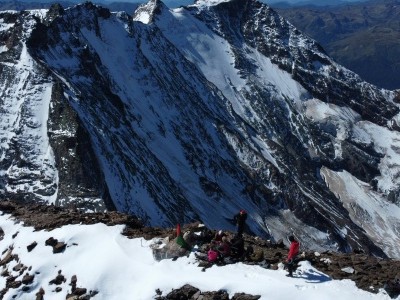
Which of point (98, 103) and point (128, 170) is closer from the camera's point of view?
point (128, 170)

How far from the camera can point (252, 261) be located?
111 ft

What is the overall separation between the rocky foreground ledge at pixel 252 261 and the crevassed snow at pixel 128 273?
1.75 ft

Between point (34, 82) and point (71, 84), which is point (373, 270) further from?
point (71, 84)

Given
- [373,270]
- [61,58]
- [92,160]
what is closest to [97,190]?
[92,160]

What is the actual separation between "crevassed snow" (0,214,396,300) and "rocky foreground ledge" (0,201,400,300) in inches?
21.0

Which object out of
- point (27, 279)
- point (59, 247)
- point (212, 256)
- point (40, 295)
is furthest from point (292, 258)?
point (27, 279)

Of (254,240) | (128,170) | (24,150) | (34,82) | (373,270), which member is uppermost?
(373,270)

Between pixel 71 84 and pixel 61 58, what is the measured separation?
18.0m

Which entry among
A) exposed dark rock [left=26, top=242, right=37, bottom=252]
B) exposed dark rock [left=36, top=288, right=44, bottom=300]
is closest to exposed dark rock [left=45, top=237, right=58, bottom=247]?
exposed dark rock [left=26, top=242, right=37, bottom=252]

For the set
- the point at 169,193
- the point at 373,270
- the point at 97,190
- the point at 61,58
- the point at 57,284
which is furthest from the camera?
the point at 61,58

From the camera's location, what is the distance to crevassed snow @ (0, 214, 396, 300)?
30188 mm

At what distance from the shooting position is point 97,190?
143250 mm

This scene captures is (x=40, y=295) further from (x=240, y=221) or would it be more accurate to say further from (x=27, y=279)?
(x=240, y=221)

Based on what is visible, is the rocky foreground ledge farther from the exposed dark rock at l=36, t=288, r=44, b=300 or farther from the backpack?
the backpack
